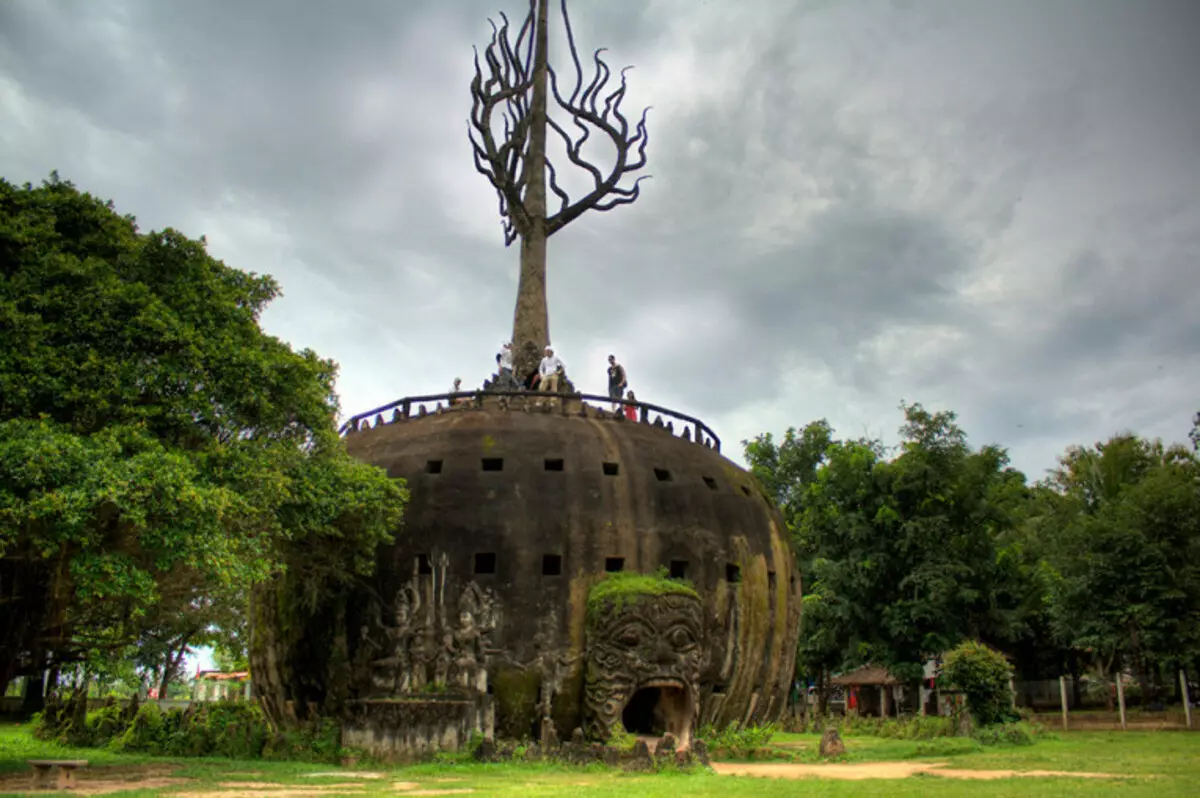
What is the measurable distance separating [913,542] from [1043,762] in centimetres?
1794

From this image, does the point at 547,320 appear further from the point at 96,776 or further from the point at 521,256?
the point at 96,776

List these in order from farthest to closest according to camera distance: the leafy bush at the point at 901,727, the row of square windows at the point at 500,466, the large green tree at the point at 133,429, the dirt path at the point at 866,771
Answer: the leafy bush at the point at 901,727
the row of square windows at the point at 500,466
the dirt path at the point at 866,771
the large green tree at the point at 133,429

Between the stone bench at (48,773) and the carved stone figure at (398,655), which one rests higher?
the carved stone figure at (398,655)

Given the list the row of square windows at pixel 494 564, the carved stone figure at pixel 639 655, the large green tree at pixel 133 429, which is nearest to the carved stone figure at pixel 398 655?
the row of square windows at pixel 494 564

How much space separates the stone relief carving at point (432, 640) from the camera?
63.7 feet

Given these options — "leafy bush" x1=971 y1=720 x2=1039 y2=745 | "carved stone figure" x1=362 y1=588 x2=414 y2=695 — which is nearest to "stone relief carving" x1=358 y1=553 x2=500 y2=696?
"carved stone figure" x1=362 y1=588 x2=414 y2=695

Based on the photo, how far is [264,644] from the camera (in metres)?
22.5

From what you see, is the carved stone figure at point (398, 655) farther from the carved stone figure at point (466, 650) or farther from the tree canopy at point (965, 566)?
the tree canopy at point (965, 566)

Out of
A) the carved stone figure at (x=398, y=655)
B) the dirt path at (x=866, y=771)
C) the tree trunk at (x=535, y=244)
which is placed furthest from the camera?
the tree trunk at (x=535, y=244)

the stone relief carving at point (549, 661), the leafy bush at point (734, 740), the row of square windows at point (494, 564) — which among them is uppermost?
the row of square windows at point (494, 564)

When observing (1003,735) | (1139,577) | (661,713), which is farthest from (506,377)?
(1139,577)

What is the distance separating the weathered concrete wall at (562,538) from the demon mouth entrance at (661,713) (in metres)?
0.90

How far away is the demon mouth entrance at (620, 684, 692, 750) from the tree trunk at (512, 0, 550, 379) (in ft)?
34.6

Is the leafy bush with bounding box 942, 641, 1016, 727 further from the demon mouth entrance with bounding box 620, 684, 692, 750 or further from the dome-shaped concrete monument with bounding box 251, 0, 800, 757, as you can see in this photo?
the demon mouth entrance with bounding box 620, 684, 692, 750
